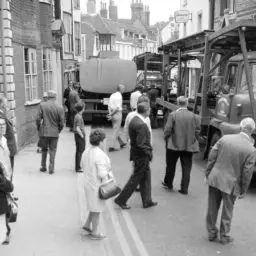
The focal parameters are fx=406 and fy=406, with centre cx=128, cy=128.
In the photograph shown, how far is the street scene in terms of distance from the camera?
5301 mm

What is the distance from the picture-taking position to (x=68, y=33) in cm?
2919

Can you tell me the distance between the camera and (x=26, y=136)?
12.4 metres

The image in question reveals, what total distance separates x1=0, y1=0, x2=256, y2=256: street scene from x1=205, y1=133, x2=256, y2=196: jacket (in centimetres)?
1

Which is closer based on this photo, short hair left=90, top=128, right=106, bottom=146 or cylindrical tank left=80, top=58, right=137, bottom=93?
short hair left=90, top=128, right=106, bottom=146

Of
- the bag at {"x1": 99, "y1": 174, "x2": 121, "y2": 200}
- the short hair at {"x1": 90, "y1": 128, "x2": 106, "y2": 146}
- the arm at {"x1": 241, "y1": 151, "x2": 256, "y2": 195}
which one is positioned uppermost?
the short hair at {"x1": 90, "y1": 128, "x2": 106, "y2": 146}

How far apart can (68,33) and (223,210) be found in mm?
25691

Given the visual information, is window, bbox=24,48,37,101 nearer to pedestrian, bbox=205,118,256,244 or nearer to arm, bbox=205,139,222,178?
arm, bbox=205,139,222,178

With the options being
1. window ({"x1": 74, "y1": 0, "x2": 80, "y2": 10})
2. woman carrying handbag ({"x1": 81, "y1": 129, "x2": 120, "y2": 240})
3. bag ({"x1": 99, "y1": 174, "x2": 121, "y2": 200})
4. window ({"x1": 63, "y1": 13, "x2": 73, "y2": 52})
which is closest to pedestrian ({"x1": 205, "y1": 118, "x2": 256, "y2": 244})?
bag ({"x1": 99, "y1": 174, "x2": 121, "y2": 200})

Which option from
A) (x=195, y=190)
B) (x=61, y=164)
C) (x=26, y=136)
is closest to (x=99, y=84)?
(x=26, y=136)

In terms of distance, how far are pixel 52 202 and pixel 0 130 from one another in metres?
2.28

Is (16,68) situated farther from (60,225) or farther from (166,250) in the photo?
(166,250)

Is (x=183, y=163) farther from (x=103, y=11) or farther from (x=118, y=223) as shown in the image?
(x=103, y=11)

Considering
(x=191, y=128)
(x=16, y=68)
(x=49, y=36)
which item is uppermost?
(x=49, y=36)

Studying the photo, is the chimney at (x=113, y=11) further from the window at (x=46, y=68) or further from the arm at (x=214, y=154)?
the arm at (x=214, y=154)
